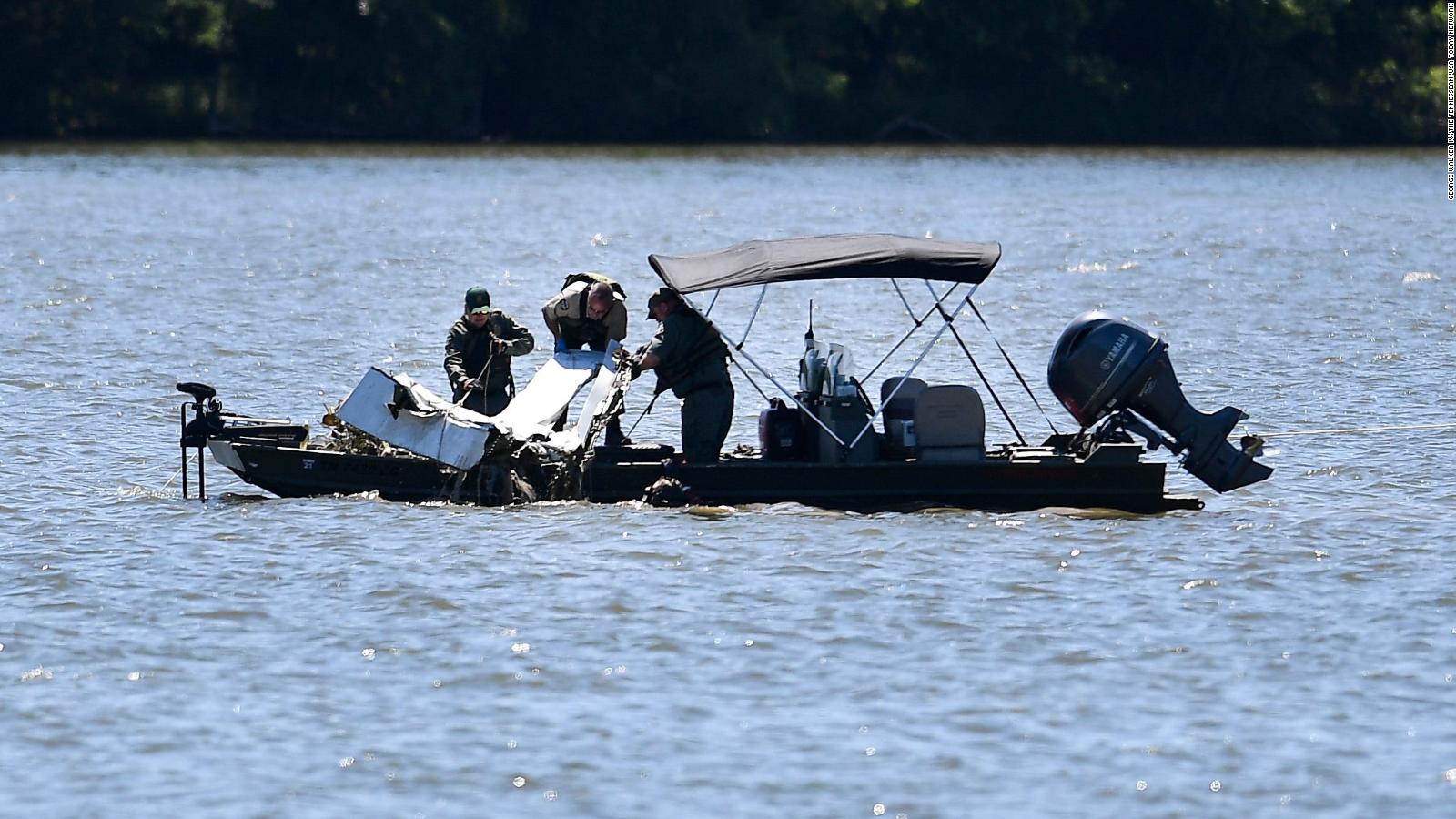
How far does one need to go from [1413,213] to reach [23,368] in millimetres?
37403

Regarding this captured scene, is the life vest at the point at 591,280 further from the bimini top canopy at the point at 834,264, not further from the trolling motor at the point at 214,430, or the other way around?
the trolling motor at the point at 214,430

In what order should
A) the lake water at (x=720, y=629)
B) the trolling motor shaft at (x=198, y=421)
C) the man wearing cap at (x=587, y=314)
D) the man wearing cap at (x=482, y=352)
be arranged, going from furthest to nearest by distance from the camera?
the man wearing cap at (x=587, y=314) < the man wearing cap at (x=482, y=352) < the trolling motor shaft at (x=198, y=421) < the lake water at (x=720, y=629)

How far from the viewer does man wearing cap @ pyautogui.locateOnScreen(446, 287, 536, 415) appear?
1811cm

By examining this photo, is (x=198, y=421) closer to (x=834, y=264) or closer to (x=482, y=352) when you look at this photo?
(x=482, y=352)

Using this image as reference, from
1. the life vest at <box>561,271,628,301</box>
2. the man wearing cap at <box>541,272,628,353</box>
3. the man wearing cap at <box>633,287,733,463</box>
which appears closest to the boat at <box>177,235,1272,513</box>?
the man wearing cap at <box>633,287,733,463</box>

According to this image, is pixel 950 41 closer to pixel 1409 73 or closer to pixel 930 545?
pixel 1409 73

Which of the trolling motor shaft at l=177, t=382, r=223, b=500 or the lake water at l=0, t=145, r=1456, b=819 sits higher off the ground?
the trolling motor shaft at l=177, t=382, r=223, b=500

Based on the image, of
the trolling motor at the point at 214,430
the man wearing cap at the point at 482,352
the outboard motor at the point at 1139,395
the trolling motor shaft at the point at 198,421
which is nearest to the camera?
the outboard motor at the point at 1139,395

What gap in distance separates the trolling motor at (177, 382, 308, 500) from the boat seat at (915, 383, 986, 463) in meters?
4.88

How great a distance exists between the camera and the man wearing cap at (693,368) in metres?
17.0

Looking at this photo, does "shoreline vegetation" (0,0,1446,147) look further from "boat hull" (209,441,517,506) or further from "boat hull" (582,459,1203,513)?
"boat hull" (582,459,1203,513)

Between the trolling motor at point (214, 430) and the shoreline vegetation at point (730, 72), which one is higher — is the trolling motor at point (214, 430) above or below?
below

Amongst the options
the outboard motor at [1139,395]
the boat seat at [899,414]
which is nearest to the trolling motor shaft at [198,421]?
the boat seat at [899,414]

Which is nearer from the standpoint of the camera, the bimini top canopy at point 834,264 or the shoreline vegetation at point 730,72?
the bimini top canopy at point 834,264
